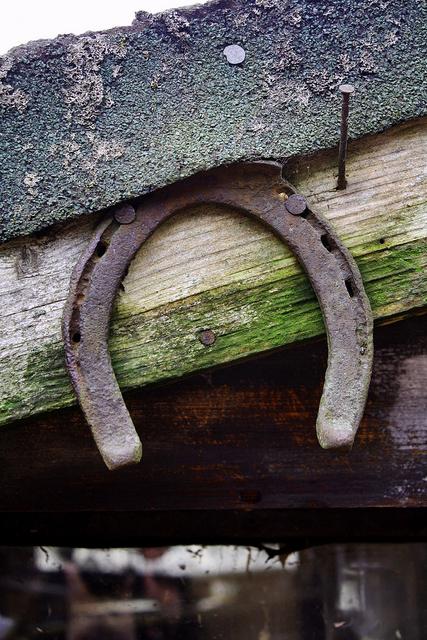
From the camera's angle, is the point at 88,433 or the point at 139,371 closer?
the point at 139,371

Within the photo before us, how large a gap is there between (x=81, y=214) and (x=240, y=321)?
1.03 feet

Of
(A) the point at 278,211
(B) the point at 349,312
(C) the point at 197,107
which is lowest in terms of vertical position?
(B) the point at 349,312

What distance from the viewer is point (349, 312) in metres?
1.22

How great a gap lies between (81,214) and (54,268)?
10 centimetres

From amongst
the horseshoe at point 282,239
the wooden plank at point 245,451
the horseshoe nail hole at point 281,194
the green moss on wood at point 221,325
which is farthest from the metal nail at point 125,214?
the wooden plank at point 245,451

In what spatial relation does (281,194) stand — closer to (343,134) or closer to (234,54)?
(343,134)

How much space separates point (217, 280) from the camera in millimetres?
1240

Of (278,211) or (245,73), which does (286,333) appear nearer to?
(278,211)

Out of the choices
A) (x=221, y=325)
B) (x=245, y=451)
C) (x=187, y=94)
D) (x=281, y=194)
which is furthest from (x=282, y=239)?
(x=245, y=451)

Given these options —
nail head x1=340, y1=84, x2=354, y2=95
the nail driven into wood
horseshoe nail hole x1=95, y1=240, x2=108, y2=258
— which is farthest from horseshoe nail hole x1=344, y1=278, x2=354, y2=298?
horseshoe nail hole x1=95, y1=240, x2=108, y2=258

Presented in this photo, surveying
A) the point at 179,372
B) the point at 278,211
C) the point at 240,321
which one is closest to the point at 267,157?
the point at 278,211

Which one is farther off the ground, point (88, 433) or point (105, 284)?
point (105, 284)

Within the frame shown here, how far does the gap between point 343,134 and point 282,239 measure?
20 centimetres

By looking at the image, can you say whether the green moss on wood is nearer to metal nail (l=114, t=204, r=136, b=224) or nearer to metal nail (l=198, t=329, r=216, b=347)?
metal nail (l=198, t=329, r=216, b=347)
